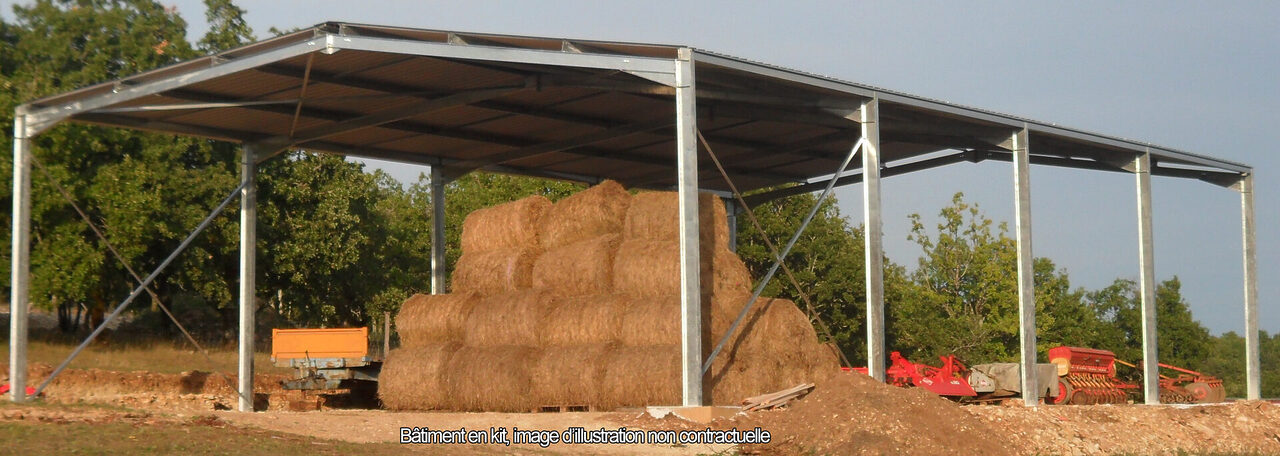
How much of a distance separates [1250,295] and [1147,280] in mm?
4264

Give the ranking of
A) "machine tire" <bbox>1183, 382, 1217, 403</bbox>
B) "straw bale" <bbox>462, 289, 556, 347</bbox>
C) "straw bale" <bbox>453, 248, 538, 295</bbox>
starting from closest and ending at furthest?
"straw bale" <bbox>462, 289, 556, 347</bbox>
"straw bale" <bbox>453, 248, 538, 295</bbox>
"machine tire" <bbox>1183, 382, 1217, 403</bbox>

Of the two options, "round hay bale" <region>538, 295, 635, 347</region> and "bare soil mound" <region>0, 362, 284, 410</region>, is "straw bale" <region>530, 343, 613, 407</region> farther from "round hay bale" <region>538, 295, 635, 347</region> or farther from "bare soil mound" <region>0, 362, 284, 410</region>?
"bare soil mound" <region>0, 362, 284, 410</region>

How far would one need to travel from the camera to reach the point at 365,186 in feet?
136

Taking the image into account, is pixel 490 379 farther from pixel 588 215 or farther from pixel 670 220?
pixel 670 220

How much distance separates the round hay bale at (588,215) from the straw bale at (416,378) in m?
2.63

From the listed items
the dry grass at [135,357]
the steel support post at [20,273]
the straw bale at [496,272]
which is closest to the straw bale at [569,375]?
the straw bale at [496,272]

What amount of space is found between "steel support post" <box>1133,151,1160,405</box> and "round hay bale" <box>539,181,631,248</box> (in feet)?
34.6

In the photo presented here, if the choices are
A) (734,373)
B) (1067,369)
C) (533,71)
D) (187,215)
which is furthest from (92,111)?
(1067,369)

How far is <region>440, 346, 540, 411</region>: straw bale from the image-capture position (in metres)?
20.4

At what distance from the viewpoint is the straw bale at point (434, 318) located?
22.2 metres

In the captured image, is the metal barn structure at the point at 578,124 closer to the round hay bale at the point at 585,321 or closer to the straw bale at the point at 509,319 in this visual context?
the round hay bale at the point at 585,321

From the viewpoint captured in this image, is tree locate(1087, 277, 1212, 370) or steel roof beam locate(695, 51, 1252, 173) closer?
steel roof beam locate(695, 51, 1252, 173)

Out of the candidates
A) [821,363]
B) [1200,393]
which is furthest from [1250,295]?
[821,363]

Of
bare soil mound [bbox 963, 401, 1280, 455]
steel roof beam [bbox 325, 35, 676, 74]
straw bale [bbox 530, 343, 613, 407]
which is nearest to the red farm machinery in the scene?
bare soil mound [bbox 963, 401, 1280, 455]
